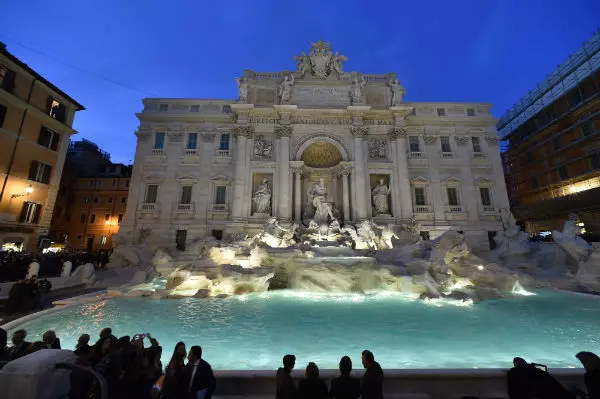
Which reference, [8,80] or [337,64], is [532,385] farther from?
[8,80]

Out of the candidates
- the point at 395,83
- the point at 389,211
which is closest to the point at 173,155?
the point at 389,211

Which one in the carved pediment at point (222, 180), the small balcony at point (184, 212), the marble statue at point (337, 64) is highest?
the marble statue at point (337, 64)

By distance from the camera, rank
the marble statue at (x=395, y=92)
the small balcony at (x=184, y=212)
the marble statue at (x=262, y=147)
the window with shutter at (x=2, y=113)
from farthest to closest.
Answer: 1. the marble statue at (x=395, y=92)
2. the marble statue at (x=262, y=147)
3. the small balcony at (x=184, y=212)
4. the window with shutter at (x=2, y=113)

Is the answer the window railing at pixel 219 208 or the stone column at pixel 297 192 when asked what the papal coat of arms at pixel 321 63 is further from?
the window railing at pixel 219 208

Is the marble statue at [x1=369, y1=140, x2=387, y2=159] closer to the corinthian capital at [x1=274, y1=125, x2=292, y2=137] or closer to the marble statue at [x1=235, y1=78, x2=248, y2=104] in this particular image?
the corinthian capital at [x1=274, y1=125, x2=292, y2=137]

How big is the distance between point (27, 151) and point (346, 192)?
22.0 m

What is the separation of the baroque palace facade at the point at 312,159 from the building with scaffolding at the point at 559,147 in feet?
22.0

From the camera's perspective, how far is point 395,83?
23.1m

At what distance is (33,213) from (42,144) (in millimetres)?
4817

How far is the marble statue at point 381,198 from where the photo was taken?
2084 cm

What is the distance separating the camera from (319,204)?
1959cm

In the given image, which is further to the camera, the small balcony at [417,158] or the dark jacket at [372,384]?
the small balcony at [417,158]

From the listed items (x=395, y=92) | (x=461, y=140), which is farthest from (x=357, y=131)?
(x=461, y=140)

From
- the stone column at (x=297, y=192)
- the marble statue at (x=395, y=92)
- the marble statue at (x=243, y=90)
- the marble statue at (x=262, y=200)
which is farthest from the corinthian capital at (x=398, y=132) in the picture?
the marble statue at (x=243, y=90)
